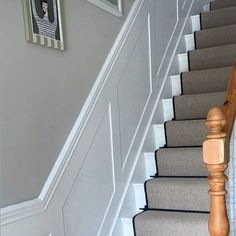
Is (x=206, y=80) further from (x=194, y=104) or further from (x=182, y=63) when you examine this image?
(x=182, y=63)

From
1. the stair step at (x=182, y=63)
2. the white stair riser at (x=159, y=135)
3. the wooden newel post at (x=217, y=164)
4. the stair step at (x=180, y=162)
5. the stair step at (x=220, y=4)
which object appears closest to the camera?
the wooden newel post at (x=217, y=164)

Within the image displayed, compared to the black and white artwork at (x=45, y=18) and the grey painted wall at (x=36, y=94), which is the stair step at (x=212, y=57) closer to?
the grey painted wall at (x=36, y=94)

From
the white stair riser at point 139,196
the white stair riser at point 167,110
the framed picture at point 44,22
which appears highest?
the framed picture at point 44,22

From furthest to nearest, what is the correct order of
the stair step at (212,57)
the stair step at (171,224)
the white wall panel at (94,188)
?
the stair step at (212,57) < the stair step at (171,224) < the white wall panel at (94,188)

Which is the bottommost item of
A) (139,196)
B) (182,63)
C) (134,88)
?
(139,196)

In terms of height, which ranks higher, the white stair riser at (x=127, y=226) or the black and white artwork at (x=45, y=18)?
the black and white artwork at (x=45, y=18)

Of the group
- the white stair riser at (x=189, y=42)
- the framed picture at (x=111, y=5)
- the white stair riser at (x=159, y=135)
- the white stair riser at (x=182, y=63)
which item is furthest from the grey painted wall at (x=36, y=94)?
the white stair riser at (x=189, y=42)

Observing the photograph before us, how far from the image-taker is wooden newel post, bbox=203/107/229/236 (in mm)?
1262

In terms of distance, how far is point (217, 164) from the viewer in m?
1.26

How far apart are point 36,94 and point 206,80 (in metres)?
1.94

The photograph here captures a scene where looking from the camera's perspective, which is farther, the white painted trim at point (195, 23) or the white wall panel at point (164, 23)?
the white painted trim at point (195, 23)

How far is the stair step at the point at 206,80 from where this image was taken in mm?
2934

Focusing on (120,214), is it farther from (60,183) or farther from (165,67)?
(165,67)

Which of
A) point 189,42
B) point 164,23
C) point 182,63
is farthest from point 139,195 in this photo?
point 189,42
